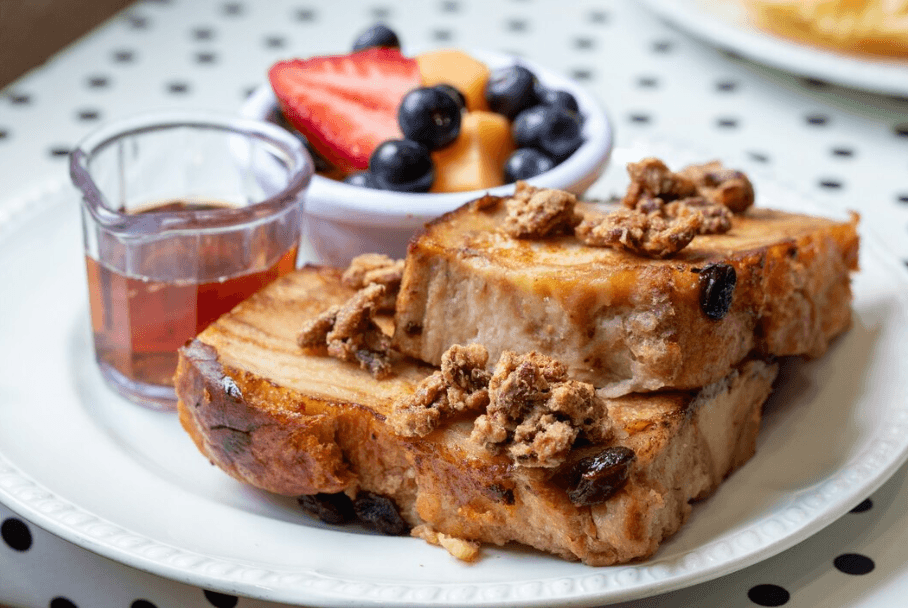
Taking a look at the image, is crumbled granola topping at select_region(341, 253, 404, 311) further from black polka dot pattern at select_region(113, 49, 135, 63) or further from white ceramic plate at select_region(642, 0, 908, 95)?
black polka dot pattern at select_region(113, 49, 135, 63)

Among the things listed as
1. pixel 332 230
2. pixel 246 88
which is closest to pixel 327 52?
pixel 246 88

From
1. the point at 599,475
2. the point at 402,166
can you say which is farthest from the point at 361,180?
the point at 599,475

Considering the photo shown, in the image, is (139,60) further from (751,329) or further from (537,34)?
(751,329)

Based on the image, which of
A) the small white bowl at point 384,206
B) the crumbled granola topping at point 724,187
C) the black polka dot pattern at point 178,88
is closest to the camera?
the crumbled granola topping at point 724,187

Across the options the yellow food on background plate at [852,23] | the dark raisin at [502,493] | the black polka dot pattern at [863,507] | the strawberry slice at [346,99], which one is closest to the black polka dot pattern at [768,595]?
the black polka dot pattern at [863,507]

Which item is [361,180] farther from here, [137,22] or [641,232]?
[137,22]

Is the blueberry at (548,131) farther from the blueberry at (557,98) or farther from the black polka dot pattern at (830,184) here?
the black polka dot pattern at (830,184)

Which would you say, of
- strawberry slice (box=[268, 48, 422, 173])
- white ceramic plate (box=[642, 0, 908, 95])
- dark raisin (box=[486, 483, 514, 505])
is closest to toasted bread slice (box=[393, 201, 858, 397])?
dark raisin (box=[486, 483, 514, 505])
